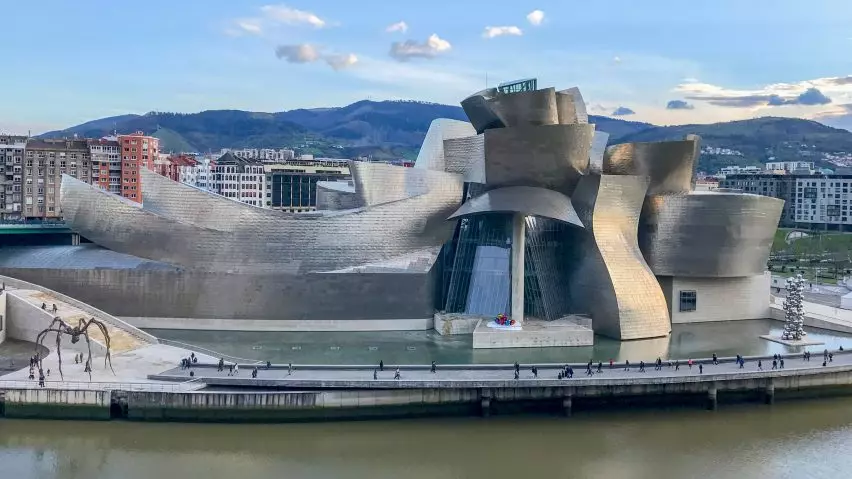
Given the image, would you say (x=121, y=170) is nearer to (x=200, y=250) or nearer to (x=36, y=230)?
(x=36, y=230)

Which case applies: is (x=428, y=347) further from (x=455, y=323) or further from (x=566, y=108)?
(x=566, y=108)

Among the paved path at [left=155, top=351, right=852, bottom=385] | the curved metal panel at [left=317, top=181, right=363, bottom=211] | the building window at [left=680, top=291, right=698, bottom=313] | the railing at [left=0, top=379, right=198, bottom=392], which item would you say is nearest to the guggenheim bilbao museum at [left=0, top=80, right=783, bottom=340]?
the curved metal panel at [left=317, top=181, right=363, bottom=211]

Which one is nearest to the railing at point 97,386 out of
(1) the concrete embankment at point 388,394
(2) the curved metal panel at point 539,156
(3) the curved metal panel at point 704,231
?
(1) the concrete embankment at point 388,394

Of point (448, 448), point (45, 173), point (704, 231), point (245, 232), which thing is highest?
point (45, 173)

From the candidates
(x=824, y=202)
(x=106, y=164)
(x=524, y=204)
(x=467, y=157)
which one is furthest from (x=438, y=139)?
(x=824, y=202)

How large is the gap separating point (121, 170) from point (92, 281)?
45450 millimetres

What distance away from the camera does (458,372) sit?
80.9 feet

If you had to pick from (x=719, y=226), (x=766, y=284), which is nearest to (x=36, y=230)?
(x=719, y=226)

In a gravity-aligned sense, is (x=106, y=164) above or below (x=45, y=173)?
above

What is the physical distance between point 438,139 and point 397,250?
27.5ft

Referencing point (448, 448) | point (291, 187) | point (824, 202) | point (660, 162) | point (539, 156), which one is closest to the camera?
point (448, 448)

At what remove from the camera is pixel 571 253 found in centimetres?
3416

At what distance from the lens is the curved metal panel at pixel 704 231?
34.6 m

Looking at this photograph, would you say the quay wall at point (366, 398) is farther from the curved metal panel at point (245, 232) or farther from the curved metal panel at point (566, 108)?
the curved metal panel at point (566, 108)
